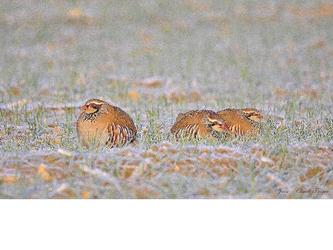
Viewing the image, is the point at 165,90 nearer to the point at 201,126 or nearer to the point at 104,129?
the point at 201,126

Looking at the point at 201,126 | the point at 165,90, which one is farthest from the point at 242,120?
the point at 165,90

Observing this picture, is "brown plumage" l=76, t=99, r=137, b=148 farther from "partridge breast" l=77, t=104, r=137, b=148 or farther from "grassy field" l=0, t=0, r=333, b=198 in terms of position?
"grassy field" l=0, t=0, r=333, b=198

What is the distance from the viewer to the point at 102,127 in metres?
4.91

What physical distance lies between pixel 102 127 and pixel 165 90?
98.8 inches

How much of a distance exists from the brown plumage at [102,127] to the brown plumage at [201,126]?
0.35 metres

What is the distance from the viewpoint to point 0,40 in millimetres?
9570

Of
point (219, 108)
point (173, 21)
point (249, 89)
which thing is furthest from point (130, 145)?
point (173, 21)

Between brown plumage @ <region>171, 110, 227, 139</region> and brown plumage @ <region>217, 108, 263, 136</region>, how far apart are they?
3.6 inches

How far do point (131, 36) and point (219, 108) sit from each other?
4.18 metres

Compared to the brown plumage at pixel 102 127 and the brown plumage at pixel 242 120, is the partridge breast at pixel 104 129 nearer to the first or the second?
the brown plumage at pixel 102 127

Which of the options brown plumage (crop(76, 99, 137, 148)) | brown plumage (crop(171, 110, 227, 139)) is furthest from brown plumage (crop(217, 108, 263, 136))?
brown plumage (crop(76, 99, 137, 148))

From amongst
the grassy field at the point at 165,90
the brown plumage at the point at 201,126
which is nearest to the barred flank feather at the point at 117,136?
the grassy field at the point at 165,90

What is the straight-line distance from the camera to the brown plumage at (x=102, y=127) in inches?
192

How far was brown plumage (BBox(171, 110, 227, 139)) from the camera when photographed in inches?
198
